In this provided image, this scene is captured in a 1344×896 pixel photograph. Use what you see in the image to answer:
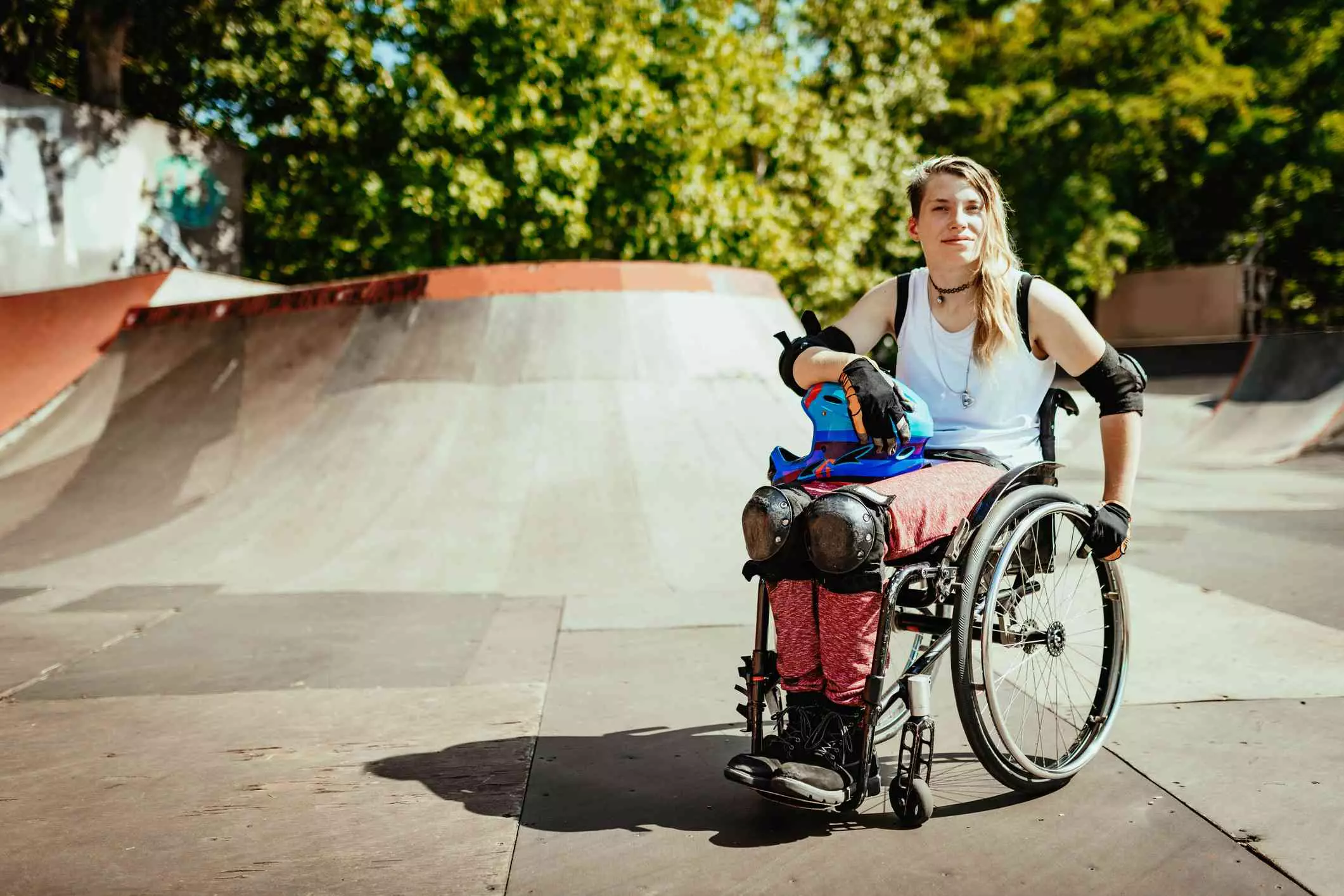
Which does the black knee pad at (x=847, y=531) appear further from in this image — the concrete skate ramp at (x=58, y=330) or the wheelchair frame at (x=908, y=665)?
the concrete skate ramp at (x=58, y=330)

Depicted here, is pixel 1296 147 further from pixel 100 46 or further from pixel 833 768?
pixel 833 768

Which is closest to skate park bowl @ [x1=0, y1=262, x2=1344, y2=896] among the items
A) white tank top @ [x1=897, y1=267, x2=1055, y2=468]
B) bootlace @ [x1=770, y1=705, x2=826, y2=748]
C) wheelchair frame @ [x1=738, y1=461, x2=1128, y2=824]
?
wheelchair frame @ [x1=738, y1=461, x2=1128, y2=824]

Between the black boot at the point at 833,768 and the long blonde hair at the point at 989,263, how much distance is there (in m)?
1.06

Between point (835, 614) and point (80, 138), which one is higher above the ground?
point (80, 138)

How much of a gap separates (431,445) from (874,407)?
19.5ft

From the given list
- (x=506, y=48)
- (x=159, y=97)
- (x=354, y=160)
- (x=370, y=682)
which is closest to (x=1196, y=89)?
(x=506, y=48)

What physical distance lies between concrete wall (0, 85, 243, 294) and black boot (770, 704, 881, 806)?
1411cm

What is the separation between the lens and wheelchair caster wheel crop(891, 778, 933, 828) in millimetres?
2758

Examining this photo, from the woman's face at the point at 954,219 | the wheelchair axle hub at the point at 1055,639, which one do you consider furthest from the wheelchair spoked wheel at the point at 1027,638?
the woman's face at the point at 954,219

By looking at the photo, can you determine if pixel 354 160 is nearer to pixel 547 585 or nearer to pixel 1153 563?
pixel 547 585

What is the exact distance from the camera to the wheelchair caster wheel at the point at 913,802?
276 centimetres

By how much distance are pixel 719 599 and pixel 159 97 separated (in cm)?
1866

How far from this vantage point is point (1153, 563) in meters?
6.33

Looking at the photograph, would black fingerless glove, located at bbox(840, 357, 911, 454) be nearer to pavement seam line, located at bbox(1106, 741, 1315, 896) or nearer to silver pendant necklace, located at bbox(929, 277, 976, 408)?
silver pendant necklace, located at bbox(929, 277, 976, 408)
